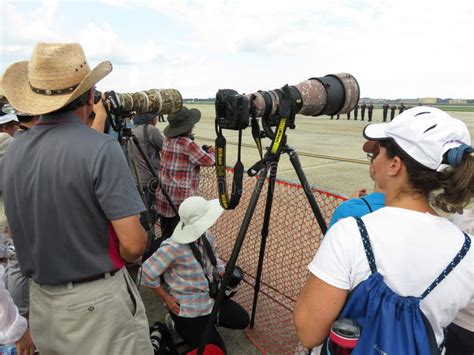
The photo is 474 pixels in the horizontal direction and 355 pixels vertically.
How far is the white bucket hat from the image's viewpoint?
7.52ft

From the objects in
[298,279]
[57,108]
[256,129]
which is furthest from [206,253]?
[57,108]

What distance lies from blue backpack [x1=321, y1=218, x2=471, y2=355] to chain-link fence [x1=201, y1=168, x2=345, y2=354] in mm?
1268

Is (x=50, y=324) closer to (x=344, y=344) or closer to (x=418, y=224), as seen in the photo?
(x=344, y=344)

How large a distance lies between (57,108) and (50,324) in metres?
0.97

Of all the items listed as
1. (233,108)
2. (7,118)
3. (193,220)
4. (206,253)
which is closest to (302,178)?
(233,108)

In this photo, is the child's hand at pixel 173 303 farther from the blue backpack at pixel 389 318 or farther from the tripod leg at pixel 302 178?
the blue backpack at pixel 389 318

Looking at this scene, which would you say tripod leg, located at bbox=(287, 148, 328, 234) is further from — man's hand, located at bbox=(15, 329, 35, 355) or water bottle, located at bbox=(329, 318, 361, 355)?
man's hand, located at bbox=(15, 329, 35, 355)

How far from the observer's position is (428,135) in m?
1.12

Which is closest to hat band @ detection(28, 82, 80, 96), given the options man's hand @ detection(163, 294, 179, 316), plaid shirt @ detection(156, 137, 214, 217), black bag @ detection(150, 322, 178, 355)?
man's hand @ detection(163, 294, 179, 316)

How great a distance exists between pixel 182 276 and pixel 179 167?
1.38 meters

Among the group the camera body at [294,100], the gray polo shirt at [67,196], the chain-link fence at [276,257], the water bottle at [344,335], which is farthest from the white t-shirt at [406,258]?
the chain-link fence at [276,257]

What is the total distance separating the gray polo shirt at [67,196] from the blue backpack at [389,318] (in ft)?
3.10

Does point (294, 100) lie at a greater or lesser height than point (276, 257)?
greater

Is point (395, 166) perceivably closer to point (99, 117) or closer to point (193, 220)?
point (193, 220)
